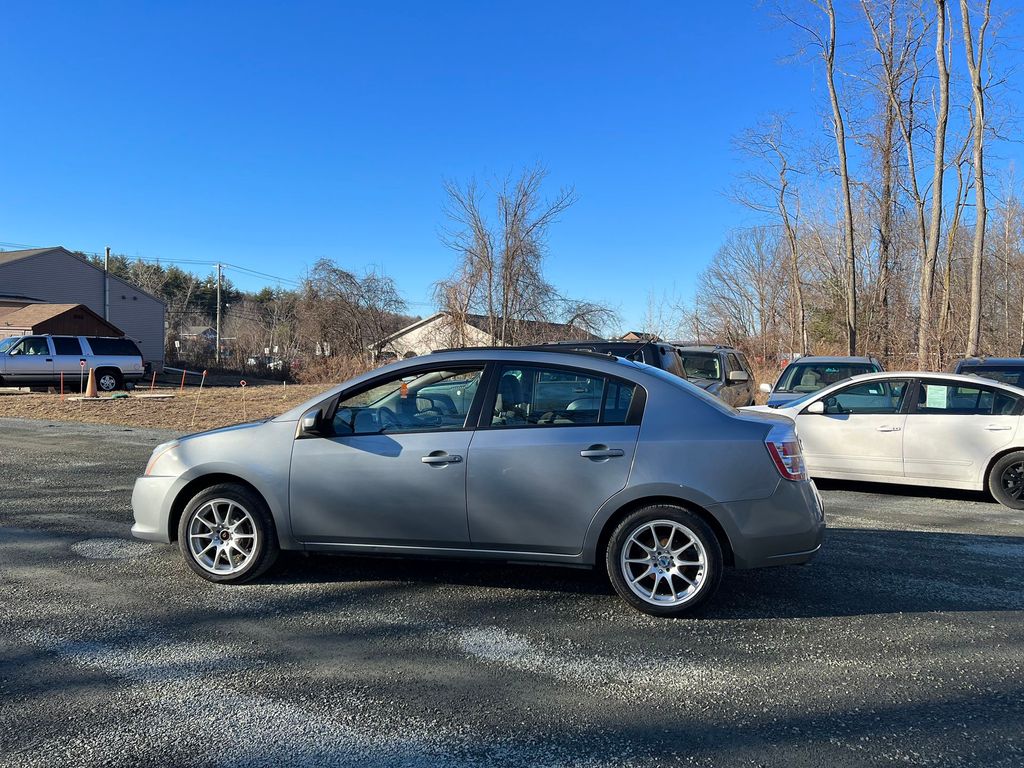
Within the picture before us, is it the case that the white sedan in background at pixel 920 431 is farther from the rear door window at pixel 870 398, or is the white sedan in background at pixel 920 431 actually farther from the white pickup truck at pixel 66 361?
the white pickup truck at pixel 66 361

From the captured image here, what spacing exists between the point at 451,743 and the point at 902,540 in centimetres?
489

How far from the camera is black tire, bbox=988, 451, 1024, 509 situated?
7793mm

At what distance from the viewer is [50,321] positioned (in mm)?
30750

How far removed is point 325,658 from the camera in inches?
152

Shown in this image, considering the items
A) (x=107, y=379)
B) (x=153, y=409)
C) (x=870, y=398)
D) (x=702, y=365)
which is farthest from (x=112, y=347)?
(x=870, y=398)

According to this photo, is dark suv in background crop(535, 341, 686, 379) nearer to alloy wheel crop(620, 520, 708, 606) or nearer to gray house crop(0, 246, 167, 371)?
alloy wheel crop(620, 520, 708, 606)

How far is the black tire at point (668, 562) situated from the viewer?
171 inches

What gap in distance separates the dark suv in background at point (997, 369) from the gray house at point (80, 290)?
3775cm

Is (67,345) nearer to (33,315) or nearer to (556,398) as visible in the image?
(33,315)

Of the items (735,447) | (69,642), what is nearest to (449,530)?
(735,447)

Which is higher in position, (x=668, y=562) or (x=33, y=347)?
(x=33, y=347)

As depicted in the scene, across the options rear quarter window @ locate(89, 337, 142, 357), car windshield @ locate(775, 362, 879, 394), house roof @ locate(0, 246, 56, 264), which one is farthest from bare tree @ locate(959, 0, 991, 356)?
house roof @ locate(0, 246, 56, 264)

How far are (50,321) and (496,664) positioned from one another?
33.3 m

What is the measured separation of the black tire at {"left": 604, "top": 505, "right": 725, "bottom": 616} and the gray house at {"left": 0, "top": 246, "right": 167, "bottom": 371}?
39.5 meters
